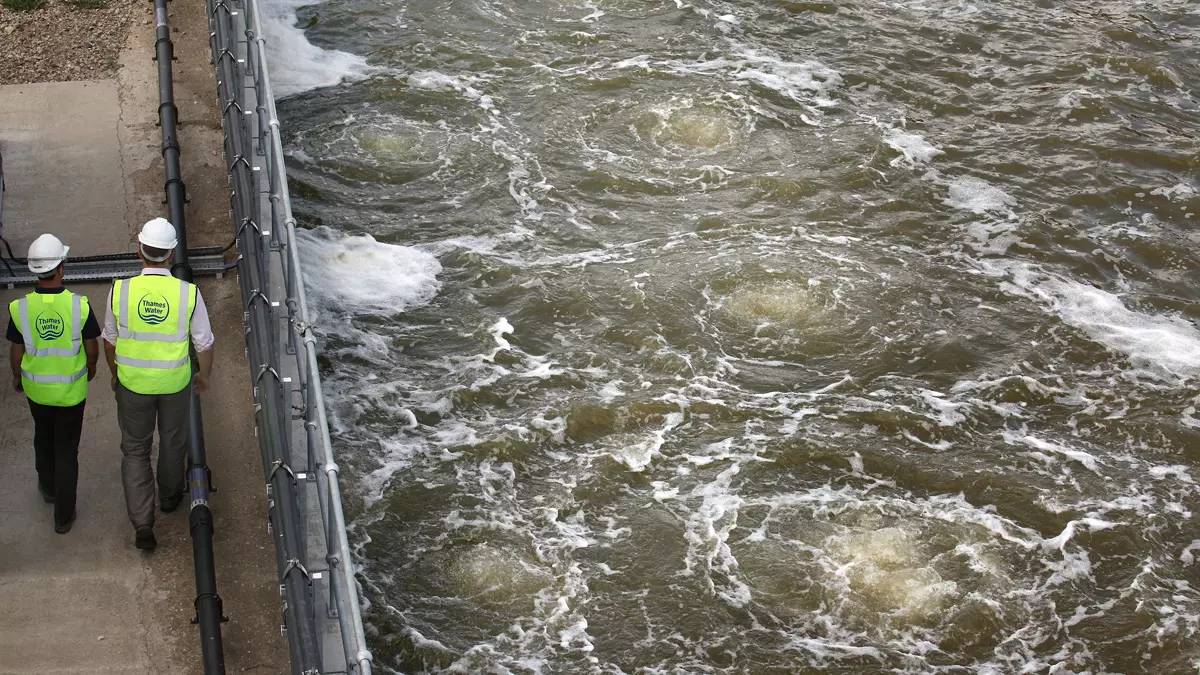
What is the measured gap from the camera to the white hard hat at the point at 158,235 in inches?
271

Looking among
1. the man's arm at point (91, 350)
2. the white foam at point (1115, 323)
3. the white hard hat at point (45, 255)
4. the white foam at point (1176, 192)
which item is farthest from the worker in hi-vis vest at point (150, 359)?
the white foam at point (1176, 192)

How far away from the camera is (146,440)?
703 cm

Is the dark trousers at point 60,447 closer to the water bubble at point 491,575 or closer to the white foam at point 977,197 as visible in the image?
the water bubble at point 491,575

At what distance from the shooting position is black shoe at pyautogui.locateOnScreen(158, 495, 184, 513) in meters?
7.40

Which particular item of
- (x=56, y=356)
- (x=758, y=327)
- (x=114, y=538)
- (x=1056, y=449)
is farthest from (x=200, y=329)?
(x=1056, y=449)

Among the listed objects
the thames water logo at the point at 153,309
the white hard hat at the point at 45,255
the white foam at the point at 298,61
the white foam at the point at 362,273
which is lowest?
the white foam at the point at 362,273

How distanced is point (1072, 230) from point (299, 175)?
26.7ft

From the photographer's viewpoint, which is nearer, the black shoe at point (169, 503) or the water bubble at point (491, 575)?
the black shoe at point (169, 503)

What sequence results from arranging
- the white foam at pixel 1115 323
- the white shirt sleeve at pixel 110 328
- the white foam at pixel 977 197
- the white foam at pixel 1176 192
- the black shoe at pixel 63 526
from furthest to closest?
the white foam at pixel 1176 192
the white foam at pixel 977 197
the white foam at pixel 1115 323
the black shoe at pixel 63 526
the white shirt sleeve at pixel 110 328

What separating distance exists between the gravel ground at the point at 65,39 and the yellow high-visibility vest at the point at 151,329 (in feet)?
19.7

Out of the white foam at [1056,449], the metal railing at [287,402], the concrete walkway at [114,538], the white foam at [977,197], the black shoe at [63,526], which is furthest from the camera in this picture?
the white foam at [977,197]

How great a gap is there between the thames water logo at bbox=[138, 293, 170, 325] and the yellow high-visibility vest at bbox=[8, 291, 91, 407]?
14.2 inches

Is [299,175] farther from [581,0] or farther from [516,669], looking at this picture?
[516,669]

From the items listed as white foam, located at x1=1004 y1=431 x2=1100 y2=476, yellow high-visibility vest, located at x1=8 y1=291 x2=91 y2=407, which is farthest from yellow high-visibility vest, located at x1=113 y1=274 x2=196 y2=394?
white foam, located at x1=1004 y1=431 x2=1100 y2=476
